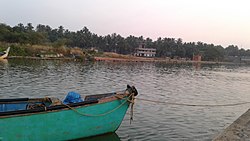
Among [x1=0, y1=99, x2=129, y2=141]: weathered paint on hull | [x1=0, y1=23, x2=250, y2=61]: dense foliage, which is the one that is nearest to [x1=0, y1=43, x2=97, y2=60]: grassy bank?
[x1=0, y1=23, x2=250, y2=61]: dense foliage

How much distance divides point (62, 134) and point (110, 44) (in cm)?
12137

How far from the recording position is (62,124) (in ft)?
29.4

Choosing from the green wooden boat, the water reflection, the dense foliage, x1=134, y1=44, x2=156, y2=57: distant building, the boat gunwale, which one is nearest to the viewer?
the boat gunwale

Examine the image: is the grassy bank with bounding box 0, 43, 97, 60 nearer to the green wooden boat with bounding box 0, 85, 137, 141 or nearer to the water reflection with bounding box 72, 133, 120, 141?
the water reflection with bounding box 72, 133, 120, 141

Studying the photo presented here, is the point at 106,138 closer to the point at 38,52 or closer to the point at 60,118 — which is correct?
the point at 60,118

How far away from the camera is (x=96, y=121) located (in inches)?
385

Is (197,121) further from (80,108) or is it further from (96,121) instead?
(80,108)

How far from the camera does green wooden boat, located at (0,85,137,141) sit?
7988 millimetres

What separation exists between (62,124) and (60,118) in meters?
0.28

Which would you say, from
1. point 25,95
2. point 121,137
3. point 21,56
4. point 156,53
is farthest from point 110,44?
point 121,137

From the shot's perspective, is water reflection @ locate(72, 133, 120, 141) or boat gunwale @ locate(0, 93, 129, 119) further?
water reflection @ locate(72, 133, 120, 141)

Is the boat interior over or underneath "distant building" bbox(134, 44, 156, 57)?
underneath

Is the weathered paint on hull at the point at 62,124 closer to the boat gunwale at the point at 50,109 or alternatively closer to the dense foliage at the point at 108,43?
the boat gunwale at the point at 50,109

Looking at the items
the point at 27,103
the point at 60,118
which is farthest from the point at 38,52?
the point at 60,118
